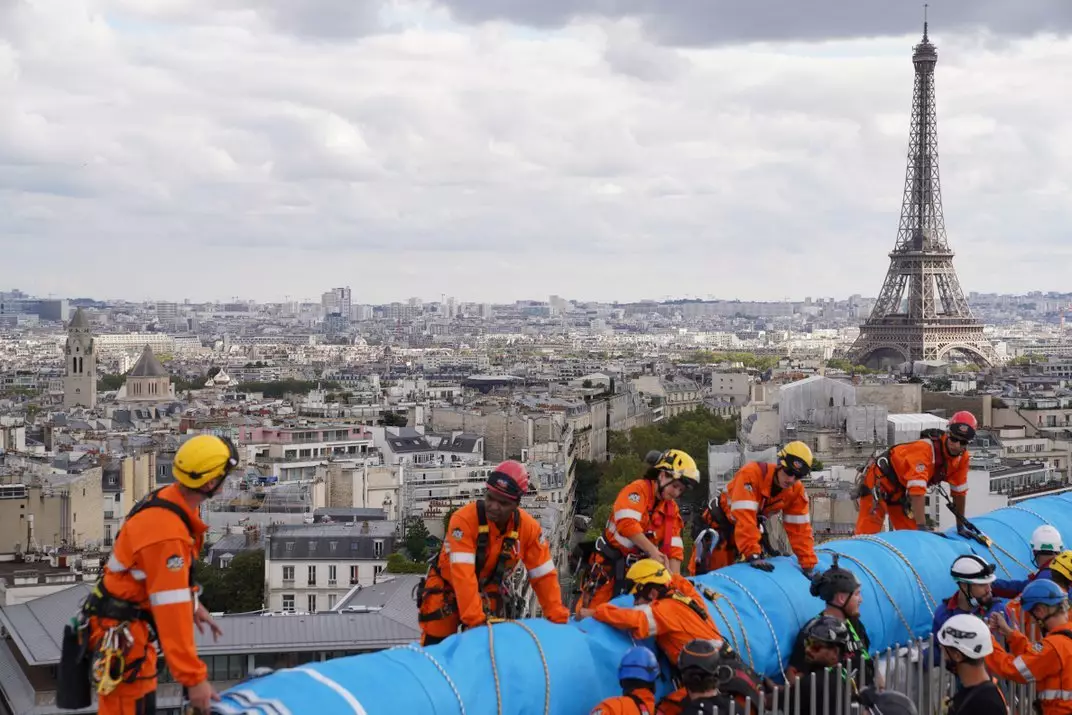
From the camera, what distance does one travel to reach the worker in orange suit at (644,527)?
966 centimetres

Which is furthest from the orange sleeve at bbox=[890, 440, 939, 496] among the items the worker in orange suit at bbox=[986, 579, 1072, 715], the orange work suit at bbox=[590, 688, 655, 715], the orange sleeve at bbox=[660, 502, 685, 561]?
the orange work suit at bbox=[590, 688, 655, 715]

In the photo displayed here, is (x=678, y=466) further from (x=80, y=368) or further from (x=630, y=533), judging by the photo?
(x=80, y=368)

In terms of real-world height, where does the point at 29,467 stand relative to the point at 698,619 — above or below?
below

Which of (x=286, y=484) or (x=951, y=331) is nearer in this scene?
(x=286, y=484)

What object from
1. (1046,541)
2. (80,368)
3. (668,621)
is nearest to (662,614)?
(668,621)

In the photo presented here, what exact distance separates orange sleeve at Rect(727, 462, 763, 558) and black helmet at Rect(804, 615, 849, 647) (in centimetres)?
167

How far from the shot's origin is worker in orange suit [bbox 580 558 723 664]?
8266 mm

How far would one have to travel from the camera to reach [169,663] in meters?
6.78

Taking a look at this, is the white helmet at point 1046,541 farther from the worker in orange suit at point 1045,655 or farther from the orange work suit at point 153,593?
the orange work suit at point 153,593

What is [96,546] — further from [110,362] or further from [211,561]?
[110,362]

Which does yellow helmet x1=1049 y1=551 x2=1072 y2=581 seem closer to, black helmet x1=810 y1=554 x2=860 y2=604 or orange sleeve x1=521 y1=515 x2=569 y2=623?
black helmet x1=810 y1=554 x2=860 y2=604

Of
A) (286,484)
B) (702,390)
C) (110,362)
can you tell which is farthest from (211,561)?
(110,362)

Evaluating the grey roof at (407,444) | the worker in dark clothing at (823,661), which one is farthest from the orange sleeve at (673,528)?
the grey roof at (407,444)

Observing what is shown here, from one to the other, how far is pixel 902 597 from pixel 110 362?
17815cm
